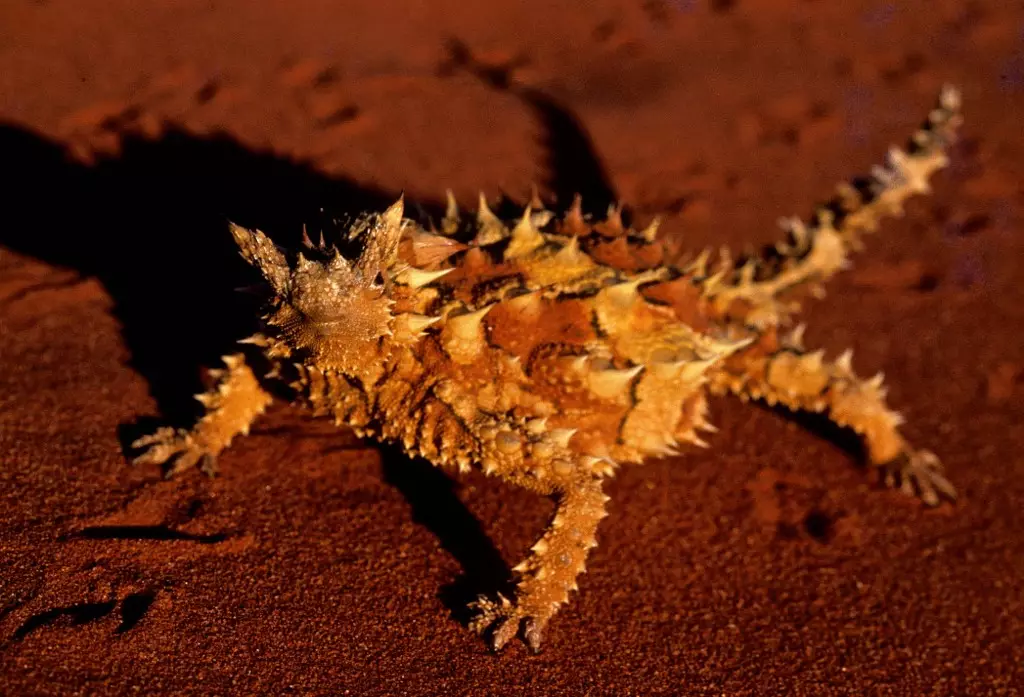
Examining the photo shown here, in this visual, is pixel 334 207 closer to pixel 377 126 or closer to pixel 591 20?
pixel 377 126

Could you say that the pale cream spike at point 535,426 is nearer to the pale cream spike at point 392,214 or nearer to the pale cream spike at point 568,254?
the pale cream spike at point 568,254

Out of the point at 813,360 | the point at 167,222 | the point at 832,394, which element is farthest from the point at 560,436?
the point at 167,222

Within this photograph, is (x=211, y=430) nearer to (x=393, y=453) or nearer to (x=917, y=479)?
(x=393, y=453)

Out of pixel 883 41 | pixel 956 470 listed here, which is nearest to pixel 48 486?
pixel 956 470

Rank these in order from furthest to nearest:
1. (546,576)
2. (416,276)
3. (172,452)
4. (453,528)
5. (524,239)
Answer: (453,528), (172,452), (524,239), (546,576), (416,276)

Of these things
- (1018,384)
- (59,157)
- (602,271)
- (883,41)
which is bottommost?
(1018,384)

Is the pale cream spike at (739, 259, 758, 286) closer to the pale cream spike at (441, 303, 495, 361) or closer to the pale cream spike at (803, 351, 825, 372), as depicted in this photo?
the pale cream spike at (803, 351, 825, 372)
